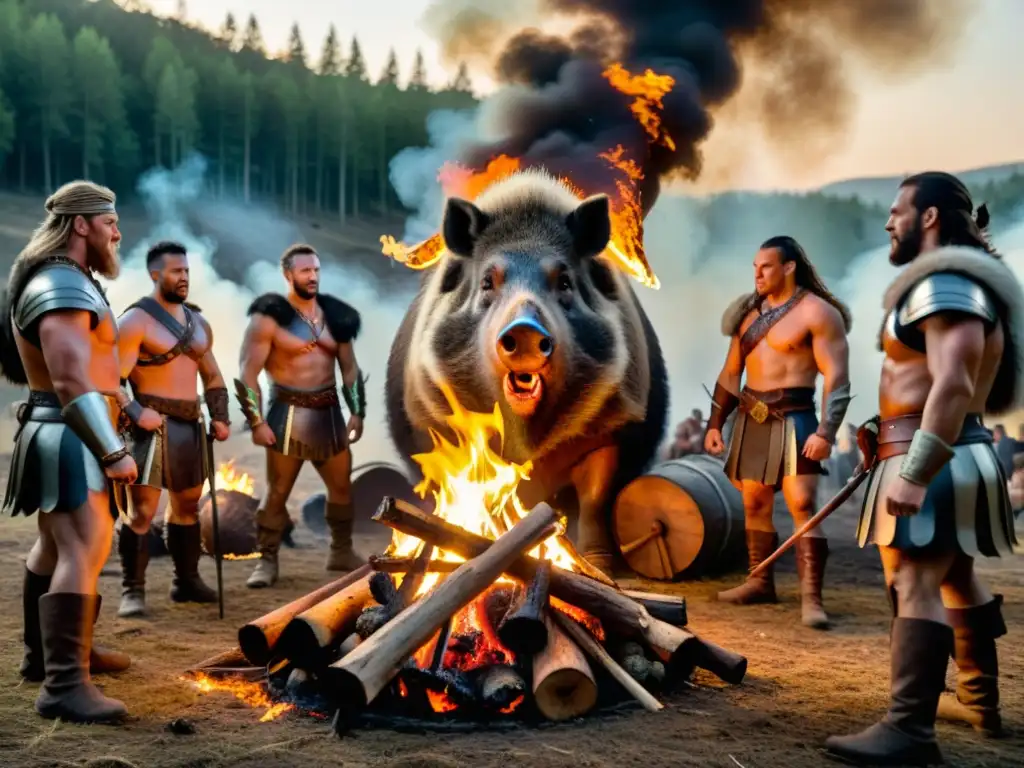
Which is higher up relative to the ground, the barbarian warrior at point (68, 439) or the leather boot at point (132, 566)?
the barbarian warrior at point (68, 439)

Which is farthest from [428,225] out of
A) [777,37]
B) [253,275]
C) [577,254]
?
[577,254]

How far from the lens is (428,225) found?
1669 cm

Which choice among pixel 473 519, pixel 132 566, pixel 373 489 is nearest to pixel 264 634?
pixel 473 519

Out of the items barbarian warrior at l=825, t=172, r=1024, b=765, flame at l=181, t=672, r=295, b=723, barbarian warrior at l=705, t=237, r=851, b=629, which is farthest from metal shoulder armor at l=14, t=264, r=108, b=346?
barbarian warrior at l=705, t=237, r=851, b=629

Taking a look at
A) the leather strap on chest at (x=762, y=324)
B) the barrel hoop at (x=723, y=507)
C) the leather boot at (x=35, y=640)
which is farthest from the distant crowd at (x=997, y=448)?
the leather boot at (x=35, y=640)

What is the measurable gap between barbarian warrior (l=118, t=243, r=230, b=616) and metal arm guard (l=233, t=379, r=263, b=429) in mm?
221

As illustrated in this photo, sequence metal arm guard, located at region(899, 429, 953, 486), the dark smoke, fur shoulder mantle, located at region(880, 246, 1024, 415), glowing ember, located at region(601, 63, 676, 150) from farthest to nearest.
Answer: glowing ember, located at region(601, 63, 676, 150) < the dark smoke < fur shoulder mantle, located at region(880, 246, 1024, 415) < metal arm guard, located at region(899, 429, 953, 486)

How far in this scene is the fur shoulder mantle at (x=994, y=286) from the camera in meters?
2.51

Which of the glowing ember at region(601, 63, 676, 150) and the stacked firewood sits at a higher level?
the glowing ember at region(601, 63, 676, 150)

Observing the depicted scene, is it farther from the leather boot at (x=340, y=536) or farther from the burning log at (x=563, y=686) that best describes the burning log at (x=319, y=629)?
the leather boot at (x=340, y=536)

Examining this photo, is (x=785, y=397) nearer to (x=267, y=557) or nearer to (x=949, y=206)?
(x=949, y=206)

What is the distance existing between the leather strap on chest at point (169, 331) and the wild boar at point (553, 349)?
1.33 m

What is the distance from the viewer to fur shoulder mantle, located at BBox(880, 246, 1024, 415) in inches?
98.7

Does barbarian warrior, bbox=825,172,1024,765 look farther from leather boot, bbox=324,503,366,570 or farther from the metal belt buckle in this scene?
leather boot, bbox=324,503,366,570
